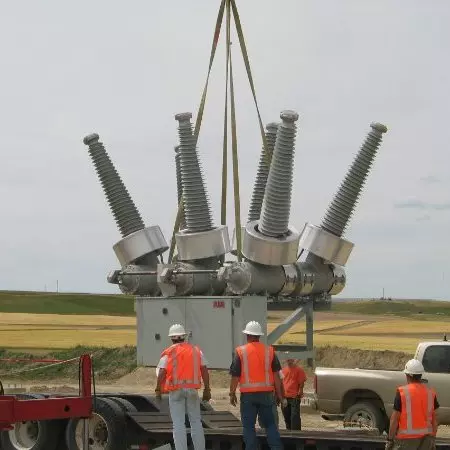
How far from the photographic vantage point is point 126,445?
15.2 metres

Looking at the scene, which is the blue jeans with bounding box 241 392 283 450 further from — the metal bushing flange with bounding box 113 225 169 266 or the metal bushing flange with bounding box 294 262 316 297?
the metal bushing flange with bounding box 113 225 169 266

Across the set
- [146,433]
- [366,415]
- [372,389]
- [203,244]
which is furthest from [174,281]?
[146,433]

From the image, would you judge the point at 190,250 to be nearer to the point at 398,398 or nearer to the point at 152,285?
the point at 152,285

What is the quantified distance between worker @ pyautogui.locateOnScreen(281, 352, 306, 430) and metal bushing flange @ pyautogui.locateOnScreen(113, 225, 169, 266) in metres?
3.60

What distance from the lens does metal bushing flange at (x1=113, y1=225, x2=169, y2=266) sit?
21.1 meters

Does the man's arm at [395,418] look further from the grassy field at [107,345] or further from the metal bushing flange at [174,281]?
the grassy field at [107,345]

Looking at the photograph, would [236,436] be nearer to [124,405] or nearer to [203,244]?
[124,405]

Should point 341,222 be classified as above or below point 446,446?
above

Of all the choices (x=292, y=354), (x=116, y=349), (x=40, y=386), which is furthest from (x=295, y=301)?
(x=116, y=349)

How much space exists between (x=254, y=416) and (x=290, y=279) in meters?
6.31

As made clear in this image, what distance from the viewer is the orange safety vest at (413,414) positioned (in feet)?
37.3

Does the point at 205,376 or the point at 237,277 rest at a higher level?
the point at 237,277

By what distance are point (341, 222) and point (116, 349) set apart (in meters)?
22.9

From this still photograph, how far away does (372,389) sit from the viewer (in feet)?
65.7
